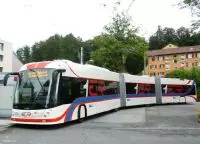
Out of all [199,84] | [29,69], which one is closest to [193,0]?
[29,69]

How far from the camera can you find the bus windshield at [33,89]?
583 inches

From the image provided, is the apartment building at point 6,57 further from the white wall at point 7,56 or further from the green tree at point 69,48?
the green tree at point 69,48

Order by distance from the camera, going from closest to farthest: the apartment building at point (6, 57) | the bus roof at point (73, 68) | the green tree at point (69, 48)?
1. the bus roof at point (73, 68)
2. the apartment building at point (6, 57)
3. the green tree at point (69, 48)

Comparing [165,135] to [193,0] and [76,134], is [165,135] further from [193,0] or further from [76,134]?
[193,0]

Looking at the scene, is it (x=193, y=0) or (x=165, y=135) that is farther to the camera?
(x=193, y=0)

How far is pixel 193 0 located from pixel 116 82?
922 centimetres

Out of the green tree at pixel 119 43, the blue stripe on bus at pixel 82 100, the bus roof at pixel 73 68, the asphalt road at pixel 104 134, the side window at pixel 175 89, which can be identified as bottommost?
the asphalt road at pixel 104 134

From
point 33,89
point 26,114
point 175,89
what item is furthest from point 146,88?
point 26,114

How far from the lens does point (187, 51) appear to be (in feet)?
322

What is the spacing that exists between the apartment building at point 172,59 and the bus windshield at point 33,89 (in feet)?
283

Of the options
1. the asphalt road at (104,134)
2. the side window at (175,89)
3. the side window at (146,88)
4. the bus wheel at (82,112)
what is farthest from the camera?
the side window at (175,89)

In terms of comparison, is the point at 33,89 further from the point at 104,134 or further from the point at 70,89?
the point at 104,134

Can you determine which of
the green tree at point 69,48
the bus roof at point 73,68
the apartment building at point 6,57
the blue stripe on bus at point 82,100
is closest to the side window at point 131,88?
the bus roof at point 73,68

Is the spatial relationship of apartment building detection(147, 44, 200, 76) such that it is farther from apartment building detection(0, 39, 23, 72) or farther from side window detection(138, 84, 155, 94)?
side window detection(138, 84, 155, 94)
